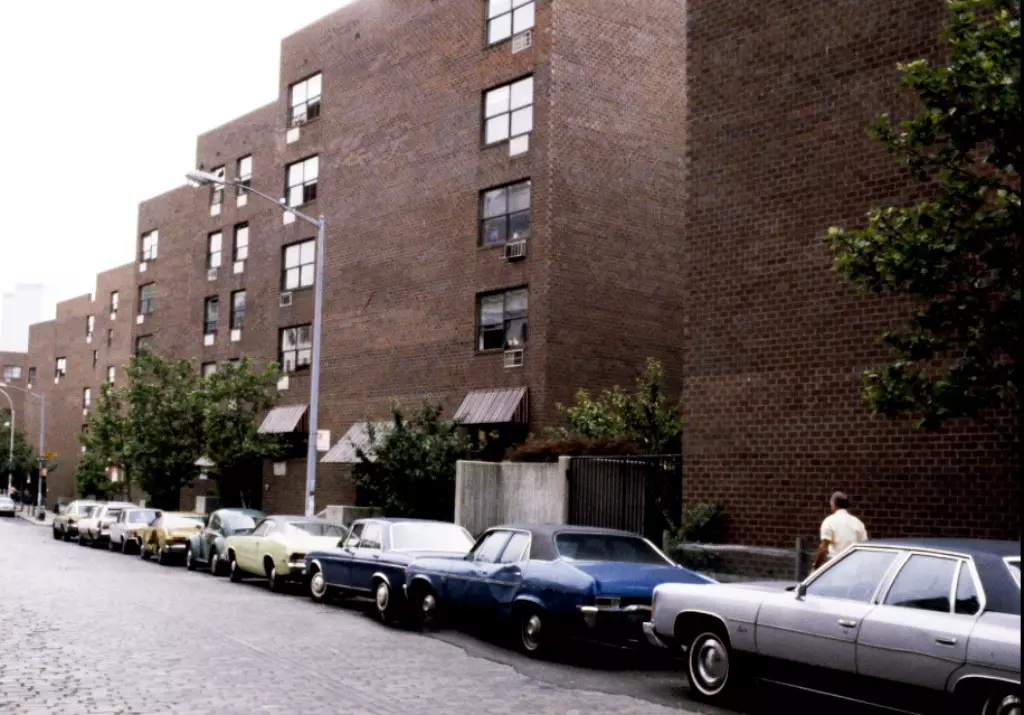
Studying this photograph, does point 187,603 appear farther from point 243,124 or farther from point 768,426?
point 243,124

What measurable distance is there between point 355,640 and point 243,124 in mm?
33236

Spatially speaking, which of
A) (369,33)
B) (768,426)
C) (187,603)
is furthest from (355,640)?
(369,33)

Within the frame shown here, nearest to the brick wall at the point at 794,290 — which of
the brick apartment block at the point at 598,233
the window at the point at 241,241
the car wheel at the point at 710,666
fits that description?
the brick apartment block at the point at 598,233

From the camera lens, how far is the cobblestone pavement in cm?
898

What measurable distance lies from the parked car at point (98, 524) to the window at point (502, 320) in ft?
38.2

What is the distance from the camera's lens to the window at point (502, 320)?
28.2m

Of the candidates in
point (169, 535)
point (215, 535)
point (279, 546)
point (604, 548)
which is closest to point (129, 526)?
point (169, 535)

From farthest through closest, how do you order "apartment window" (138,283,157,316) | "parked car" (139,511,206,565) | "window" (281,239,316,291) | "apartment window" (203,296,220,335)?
"apartment window" (138,283,157,316) < "apartment window" (203,296,220,335) < "window" (281,239,316,291) < "parked car" (139,511,206,565)

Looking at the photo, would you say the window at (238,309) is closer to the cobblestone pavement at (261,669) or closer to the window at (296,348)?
the window at (296,348)

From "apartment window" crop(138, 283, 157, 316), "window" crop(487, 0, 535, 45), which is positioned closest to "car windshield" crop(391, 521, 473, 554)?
"window" crop(487, 0, 535, 45)

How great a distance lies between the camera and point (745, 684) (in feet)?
31.1

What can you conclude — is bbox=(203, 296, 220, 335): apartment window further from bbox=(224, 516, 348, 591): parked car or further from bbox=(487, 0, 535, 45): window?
bbox=(224, 516, 348, 591): parked car

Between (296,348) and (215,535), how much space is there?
14.1 m

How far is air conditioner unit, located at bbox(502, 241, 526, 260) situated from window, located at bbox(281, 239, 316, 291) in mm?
10447
